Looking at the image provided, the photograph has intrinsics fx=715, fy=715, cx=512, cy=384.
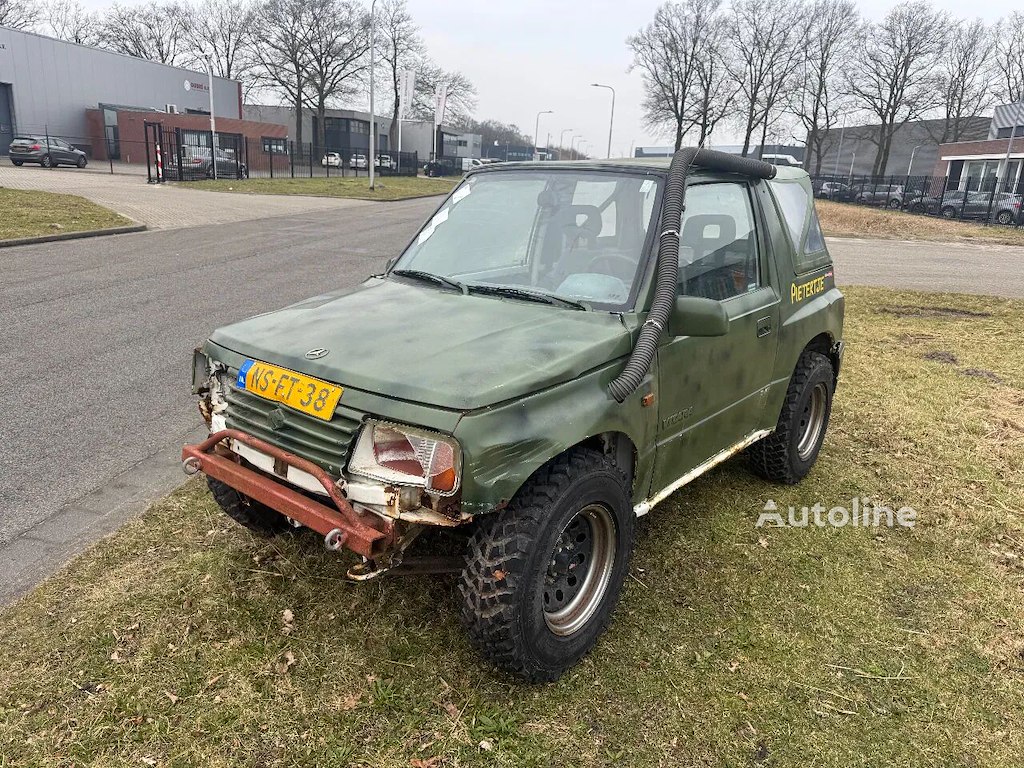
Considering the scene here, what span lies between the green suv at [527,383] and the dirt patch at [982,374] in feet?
13.2

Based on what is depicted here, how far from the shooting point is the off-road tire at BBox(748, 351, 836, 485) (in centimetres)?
425

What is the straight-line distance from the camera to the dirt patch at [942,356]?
7.55 metres

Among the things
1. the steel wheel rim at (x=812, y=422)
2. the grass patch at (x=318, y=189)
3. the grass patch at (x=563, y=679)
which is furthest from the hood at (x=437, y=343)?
the grass patch at (x=318, y=189)

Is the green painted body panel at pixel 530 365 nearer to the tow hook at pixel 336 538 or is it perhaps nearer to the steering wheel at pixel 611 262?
the steering wheel at pixel 611 262

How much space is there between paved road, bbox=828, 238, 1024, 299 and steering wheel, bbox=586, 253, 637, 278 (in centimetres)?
1142

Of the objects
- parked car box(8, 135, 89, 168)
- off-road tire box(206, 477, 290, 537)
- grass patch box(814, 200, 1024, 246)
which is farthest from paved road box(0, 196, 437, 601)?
parked car box(8, 135, 89, 168)

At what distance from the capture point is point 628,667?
285cm

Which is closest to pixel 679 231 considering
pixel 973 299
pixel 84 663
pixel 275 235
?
pixel 84 663

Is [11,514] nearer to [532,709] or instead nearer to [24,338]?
[532,709]

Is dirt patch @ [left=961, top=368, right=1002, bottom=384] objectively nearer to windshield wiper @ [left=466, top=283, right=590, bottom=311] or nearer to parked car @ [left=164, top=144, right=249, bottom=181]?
windshield wiper @ [left=466, top=283, right=590, bottom=311]

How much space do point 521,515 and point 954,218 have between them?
122 ft

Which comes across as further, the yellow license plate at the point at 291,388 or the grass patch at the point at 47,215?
the grass patch at the point at 47,215

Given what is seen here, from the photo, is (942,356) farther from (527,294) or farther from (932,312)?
(527,294)

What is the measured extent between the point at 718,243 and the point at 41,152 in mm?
38450
